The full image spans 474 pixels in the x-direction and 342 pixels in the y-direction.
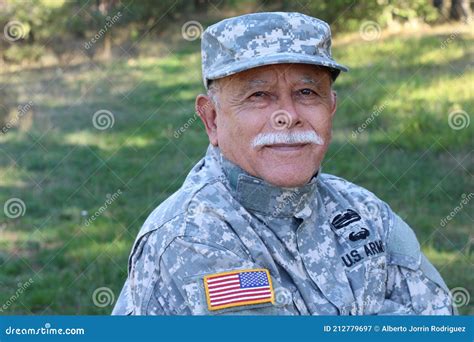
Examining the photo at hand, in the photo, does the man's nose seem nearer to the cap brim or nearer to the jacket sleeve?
the cap brim

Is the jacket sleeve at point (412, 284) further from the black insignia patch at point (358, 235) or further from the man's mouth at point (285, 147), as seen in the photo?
the man's mouth at point (285, 147)

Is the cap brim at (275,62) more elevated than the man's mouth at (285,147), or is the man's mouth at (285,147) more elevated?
the cap brim at (275,62)

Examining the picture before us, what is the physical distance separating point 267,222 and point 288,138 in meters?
0.26

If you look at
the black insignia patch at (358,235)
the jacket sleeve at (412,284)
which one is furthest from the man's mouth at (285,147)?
the jacket sleeve at (412,284)

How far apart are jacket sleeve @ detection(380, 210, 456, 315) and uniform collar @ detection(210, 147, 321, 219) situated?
1.02 feet

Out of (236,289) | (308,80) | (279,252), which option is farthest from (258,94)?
(236,289)

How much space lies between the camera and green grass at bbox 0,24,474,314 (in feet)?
19.0

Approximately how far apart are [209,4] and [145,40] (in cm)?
112

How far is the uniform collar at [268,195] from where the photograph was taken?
105 inches

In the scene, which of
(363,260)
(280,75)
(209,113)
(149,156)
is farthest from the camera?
(149,156)

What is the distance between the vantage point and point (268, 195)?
2.67m

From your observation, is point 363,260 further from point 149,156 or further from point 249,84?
point 149,156

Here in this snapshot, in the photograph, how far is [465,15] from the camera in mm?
11758

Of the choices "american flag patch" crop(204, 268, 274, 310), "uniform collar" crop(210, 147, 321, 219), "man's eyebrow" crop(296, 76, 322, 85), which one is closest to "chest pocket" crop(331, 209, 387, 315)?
"uniform collar" crop(210, 147, 321, 219)
